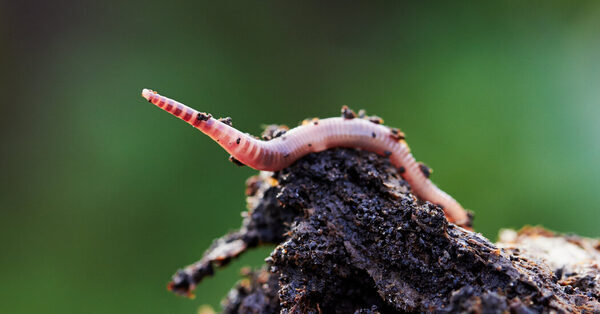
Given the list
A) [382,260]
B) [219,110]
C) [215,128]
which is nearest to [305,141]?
[215,128]

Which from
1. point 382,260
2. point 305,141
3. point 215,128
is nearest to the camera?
point 382,260

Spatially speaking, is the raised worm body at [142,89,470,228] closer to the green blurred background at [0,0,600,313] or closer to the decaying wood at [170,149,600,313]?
the decaying wood at [170,149,600,313]

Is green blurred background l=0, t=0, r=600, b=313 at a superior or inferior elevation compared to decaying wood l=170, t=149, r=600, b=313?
superior

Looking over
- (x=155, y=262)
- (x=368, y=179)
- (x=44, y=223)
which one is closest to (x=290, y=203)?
(x=368, y=179)

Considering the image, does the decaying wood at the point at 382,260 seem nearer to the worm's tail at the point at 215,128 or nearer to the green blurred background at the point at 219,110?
the worm's tail at the point at 215,128

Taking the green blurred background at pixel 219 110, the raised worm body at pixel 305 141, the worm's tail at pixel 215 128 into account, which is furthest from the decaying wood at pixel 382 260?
the green blurred background at pixel 219 110

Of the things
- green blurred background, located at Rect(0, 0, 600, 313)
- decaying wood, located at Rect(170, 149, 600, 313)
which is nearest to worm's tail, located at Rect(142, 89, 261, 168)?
decaying wood, located at Rect(170, 149, 600, 313)

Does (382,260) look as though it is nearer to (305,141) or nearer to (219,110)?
(305,141)
